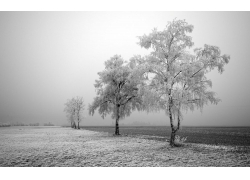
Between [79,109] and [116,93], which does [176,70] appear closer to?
[116,93]

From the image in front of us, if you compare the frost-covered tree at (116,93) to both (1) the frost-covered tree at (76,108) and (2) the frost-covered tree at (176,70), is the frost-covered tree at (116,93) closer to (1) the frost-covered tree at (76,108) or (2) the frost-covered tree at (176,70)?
(2) the frost-covered tree at (176,70)

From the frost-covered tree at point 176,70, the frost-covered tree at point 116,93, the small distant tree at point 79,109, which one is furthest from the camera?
the small distant tree at point 79,109

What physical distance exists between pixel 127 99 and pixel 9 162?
22.0 m

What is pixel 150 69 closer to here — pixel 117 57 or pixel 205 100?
pixel 205 100

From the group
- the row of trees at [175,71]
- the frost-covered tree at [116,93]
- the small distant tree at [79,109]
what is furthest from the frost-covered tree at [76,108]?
the row of trees at [175,71]

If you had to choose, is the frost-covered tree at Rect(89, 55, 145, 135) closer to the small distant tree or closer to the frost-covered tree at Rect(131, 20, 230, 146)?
the frost-covered tree at Rect(131, 20, 230, 146)

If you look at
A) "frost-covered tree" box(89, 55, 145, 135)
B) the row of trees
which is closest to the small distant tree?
"frost-covered tree" box(89, 55, 145, 135)

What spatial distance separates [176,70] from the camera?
51.5 feet

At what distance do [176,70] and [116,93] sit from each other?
1667 cm

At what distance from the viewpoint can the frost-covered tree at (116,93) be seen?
98.2 feet

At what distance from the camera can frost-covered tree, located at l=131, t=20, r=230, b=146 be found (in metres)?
15.3

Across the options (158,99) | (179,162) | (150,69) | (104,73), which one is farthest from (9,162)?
(104,73)

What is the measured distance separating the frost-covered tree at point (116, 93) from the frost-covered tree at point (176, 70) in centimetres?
1251

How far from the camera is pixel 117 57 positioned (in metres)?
31.8
